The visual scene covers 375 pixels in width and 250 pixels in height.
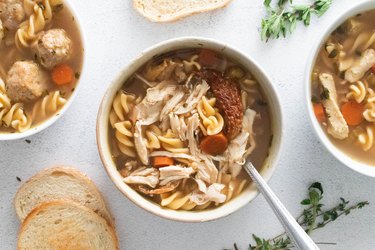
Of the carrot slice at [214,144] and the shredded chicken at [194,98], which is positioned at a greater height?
the shredded chicken at [194,98]

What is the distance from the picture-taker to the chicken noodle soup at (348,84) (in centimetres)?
422

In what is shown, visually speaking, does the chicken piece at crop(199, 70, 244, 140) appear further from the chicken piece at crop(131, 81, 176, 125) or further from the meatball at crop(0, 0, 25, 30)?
the meatball at crop(0, 0, 25, 30)

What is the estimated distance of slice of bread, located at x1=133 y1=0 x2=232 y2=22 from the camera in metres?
4.50

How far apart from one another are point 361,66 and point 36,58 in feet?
6.65

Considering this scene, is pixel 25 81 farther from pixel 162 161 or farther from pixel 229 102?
pixel 229 102

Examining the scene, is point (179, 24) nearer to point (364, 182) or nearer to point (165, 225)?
point (165, 225)

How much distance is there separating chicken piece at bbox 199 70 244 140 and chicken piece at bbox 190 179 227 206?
318 mm

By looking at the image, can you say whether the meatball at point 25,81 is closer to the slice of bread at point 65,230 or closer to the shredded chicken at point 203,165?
the slice of bread at point 65,230

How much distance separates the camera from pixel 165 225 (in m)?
4.57

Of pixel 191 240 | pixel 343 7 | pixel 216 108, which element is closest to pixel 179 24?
pixel 216 108

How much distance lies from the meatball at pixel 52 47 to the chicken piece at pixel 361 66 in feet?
5.77

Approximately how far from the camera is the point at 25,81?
4164 mm

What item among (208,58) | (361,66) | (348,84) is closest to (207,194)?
(208,58)

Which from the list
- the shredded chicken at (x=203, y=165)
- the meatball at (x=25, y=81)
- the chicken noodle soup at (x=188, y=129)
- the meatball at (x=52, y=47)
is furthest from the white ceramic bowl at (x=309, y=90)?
the meatball at (x=25, y=81)
